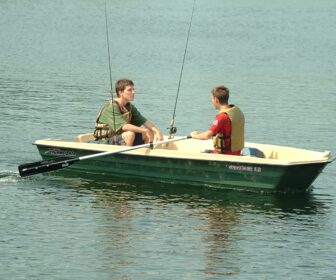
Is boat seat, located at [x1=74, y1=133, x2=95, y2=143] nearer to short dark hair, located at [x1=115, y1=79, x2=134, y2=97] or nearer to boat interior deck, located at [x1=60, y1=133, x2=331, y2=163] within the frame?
boat interior deck, located at [x1=60, y1=133, x2=331, y2=163]

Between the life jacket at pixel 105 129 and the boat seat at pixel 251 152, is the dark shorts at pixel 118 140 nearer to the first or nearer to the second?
the life jacket at pixel 105 129

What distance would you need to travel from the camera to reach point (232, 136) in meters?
17.3

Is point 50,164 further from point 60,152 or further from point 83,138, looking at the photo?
point 83,138

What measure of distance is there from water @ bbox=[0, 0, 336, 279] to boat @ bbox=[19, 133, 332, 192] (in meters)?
0.17

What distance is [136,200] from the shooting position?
1673 cm

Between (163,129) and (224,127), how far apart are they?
5.97 meters

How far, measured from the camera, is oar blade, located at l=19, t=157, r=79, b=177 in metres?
17.6

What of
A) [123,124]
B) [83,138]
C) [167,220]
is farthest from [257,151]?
[83,138]

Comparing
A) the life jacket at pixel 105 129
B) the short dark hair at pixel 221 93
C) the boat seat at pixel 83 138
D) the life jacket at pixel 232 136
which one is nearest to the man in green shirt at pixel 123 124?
the life jacket at pixel 105 129

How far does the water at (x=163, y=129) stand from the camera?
1374 cm

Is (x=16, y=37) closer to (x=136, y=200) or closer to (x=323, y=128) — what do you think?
(x=323, y=128)

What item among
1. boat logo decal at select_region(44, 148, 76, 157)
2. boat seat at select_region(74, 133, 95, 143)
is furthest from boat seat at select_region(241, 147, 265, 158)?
boat seat at select_region(74, 133, 95, 143)

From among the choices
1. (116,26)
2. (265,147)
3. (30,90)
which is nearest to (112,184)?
(265,147)

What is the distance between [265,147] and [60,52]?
810 inches
